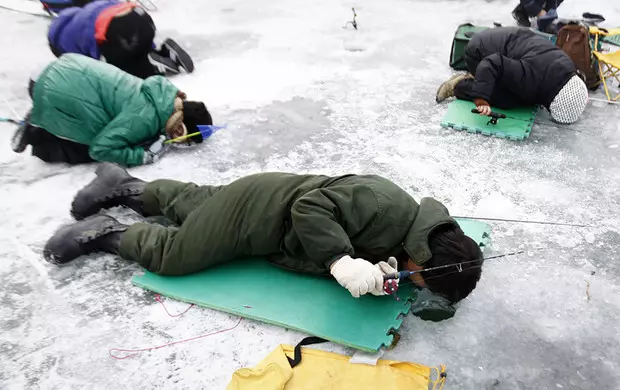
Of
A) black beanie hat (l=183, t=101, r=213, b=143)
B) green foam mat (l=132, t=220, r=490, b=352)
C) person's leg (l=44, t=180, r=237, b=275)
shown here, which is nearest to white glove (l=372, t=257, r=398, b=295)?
green foam mat (l=132, t=220, r=490, b=352)

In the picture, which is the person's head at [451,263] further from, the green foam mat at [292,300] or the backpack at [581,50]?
the backpack at [581,50]

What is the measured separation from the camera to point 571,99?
3.99 m

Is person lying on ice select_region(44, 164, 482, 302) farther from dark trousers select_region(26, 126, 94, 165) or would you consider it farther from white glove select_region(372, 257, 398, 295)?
dark trousers select_region(26, 126, 94, 165)

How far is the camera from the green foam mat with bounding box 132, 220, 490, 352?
91.4 inches

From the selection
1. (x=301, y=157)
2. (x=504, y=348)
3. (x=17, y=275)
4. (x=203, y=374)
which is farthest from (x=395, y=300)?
(x=17, y=275)

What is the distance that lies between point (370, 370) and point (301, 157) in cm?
193

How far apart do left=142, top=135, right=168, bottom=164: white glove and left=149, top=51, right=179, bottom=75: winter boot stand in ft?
4.70

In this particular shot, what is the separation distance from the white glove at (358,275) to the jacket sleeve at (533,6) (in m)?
4.84

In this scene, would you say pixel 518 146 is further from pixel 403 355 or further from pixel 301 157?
pixel 403 355

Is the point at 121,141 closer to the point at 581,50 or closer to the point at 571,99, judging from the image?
the point at 571,99

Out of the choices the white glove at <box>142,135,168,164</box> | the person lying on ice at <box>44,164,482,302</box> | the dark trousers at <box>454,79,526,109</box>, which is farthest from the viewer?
the dark trousers at <box>454,79,526,109</box>

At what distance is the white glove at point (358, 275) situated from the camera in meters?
2.17

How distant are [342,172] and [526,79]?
182cm

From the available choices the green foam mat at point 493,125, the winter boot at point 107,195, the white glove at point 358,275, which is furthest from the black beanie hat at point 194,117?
the white glove at point 358,275
